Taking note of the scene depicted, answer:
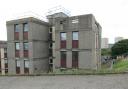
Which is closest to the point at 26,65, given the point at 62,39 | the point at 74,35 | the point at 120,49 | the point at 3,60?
the point at 62,39

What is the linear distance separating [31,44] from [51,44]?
436 centimetres

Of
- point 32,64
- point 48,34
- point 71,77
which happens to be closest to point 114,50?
point 48,34

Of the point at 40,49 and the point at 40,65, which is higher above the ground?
the point at 40,49

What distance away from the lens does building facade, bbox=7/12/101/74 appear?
61.2 ft

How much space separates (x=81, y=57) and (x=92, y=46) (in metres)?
2.19

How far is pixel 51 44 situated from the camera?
928 inches

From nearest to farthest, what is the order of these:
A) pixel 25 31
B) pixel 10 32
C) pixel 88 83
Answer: pixel 88 83 < pixel 25 31 < pixel 10 32

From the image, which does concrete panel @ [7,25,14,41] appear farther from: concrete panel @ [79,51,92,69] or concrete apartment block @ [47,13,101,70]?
concrete panel @ [79,51,92,69]

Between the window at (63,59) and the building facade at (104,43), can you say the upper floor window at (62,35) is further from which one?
the building facade at (104,43)

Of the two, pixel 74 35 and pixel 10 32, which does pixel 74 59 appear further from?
pixel 10 32

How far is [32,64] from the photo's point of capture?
66.1 ft

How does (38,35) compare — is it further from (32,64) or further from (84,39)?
(84,39)

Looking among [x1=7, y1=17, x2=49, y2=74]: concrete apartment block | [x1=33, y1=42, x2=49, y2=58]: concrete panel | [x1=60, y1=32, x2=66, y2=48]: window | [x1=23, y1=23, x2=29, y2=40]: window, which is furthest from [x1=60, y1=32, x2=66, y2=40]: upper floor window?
[x1=23, y1=23, x2=29, y2=40]: window

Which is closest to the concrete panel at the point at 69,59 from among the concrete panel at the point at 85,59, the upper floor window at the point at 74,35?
the concrete panel at the point at 85,59
